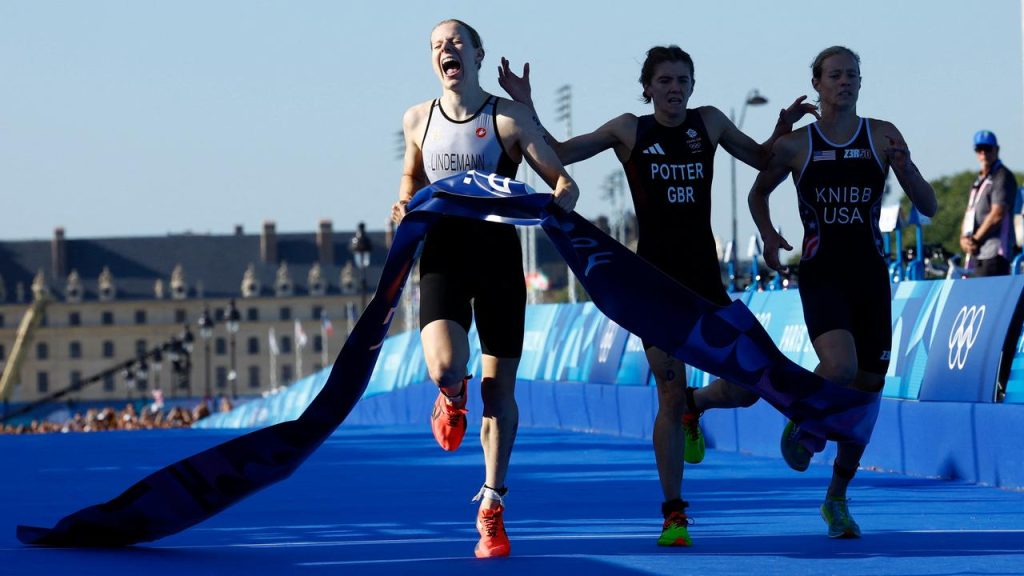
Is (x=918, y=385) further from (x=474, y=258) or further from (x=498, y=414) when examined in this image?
(x=474, y=258)

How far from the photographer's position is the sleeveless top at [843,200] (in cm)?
845

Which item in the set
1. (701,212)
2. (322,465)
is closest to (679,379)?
(701,212)

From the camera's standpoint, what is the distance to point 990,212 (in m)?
15.4

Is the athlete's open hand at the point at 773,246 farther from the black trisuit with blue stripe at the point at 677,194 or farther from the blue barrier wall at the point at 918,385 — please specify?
the blue barrier wall at the point at 918,385

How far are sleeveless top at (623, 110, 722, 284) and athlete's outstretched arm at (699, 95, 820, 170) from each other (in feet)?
0.33

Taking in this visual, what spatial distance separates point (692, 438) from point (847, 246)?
1.27 metres

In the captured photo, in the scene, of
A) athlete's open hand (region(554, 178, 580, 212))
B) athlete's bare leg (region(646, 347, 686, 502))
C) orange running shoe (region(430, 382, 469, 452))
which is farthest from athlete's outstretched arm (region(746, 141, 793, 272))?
orange running shoe (region(430, 382, 469, 452))

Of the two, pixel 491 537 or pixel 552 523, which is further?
pixel 552 523

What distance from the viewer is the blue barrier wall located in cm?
1173

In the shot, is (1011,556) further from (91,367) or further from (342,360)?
(91,367)

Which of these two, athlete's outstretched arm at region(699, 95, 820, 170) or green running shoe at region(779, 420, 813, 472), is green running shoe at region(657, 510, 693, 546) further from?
athlete's outstretched arm at region(699, 95, 820, 170)

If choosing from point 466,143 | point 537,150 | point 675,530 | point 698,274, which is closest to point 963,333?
point 698,274

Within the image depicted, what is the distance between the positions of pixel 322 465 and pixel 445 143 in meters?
8.06

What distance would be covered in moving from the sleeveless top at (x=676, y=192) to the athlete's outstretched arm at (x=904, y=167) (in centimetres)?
75
